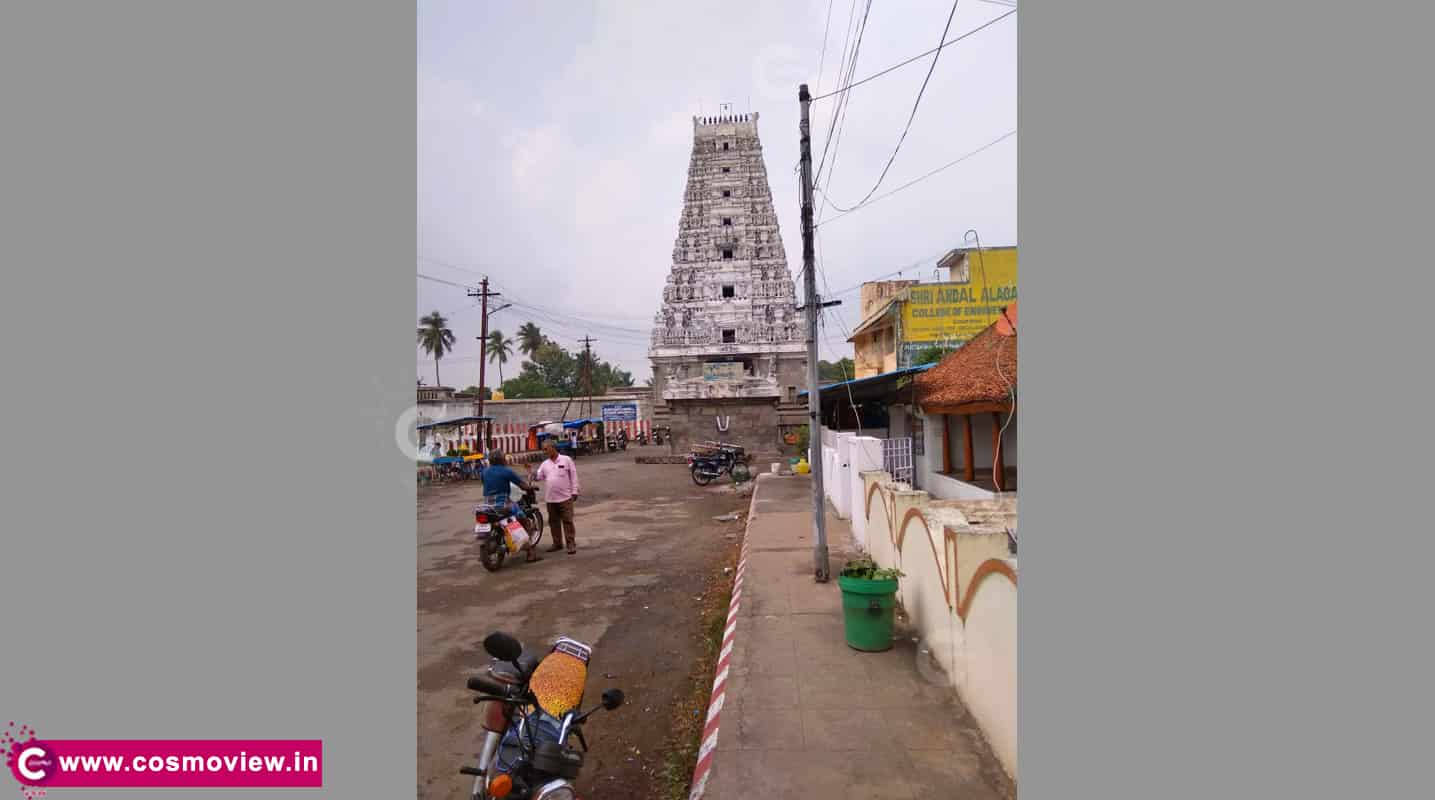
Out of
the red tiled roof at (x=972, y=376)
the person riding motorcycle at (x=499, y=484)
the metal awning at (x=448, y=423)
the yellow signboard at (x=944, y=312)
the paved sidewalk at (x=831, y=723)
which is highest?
the yellow signboard at (x=944, y=312)

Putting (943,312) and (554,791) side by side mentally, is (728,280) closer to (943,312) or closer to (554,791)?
(943,312)

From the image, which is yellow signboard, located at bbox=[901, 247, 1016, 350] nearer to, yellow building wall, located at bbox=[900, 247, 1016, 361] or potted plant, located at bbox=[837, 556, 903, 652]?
yellow building wall, located at bbox=[900, 247, 1016, 361]

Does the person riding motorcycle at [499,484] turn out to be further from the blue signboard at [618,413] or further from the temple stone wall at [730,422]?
the blue signboard at [618,413]

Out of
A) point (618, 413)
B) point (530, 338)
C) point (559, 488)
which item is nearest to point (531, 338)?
point (530, 338)

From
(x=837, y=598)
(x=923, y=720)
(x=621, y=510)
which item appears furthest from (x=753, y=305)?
(x=923, y=720)

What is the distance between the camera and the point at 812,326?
5.90 m

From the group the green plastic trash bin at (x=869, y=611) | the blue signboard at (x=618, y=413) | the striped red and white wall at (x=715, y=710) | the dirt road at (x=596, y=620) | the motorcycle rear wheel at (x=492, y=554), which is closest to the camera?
the striped red and white wall at (x=715, y=710)

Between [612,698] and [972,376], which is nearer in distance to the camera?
[612,698]

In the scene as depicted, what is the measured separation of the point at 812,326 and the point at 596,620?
3.15m

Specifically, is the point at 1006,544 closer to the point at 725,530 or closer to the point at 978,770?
the point at 978,770

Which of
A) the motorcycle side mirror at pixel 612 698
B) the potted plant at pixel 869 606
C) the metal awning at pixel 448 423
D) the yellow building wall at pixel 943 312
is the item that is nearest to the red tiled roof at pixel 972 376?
the potted plant at pixel 869 606

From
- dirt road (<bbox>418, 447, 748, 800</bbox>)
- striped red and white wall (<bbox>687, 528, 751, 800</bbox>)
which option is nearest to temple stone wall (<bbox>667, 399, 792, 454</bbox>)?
dirt road (<bbox>418, 447, 748, 800</bbox>)

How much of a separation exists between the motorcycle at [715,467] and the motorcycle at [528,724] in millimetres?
12607

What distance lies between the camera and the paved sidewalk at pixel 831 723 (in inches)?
108
